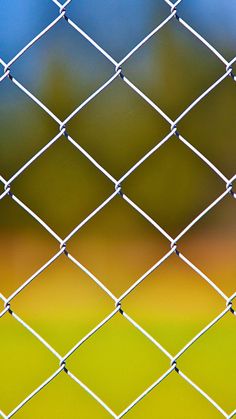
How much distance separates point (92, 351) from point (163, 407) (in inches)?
89.3

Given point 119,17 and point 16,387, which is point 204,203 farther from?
point 16,387

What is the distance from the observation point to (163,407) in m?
4.17

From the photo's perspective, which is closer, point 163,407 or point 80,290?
point 163,407

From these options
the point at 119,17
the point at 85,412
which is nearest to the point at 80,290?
the point at 119,17

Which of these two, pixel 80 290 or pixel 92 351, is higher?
pixel 80 290

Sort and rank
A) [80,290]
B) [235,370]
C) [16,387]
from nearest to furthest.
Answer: [16,387], [235,370], [80,290]

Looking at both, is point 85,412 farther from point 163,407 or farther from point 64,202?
point 64,202

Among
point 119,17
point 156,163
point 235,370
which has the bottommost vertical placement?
point 235,370

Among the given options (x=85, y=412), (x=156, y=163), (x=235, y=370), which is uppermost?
(x=156, y=163)

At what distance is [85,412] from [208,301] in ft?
14.4

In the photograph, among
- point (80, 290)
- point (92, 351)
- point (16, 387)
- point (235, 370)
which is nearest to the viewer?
point (16, 387)

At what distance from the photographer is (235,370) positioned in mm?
5730

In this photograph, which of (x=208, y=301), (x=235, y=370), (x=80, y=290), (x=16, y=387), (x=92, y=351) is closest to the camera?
(x=16, y=387)

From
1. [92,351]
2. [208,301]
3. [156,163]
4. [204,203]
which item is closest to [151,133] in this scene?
[156,163]
